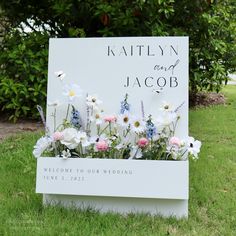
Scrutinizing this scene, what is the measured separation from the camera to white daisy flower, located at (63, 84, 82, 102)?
3.19 meters

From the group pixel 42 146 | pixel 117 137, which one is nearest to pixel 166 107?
pixel 117 137

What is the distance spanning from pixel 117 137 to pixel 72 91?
1.44 ft

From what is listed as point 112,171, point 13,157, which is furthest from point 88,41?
point 13,157

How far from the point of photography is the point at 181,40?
322 centimetres

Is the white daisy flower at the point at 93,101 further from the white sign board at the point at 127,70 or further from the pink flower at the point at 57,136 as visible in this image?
the pink flower at the point at 57,136

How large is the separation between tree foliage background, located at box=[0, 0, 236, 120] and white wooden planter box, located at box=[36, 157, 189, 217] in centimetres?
317

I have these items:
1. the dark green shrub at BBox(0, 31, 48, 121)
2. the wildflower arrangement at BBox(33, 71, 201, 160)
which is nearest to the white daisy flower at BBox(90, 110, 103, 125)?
the wildflower arrangement at BBox(33, 71, 201, 160)

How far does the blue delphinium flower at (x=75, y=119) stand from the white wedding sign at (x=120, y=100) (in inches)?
2.1

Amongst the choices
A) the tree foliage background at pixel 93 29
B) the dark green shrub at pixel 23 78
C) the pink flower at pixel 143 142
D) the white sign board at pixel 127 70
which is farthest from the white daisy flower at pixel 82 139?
the dark green shrub at pixel 23 78

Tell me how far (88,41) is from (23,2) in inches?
188

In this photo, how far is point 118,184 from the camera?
9.93 feet

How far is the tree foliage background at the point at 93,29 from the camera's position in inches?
251

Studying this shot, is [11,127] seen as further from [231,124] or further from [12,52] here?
[231,124]

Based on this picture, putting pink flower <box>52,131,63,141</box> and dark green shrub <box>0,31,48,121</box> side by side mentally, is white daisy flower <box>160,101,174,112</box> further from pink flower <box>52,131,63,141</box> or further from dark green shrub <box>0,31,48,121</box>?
dark green shrub <box>0,31,48,121</box>
